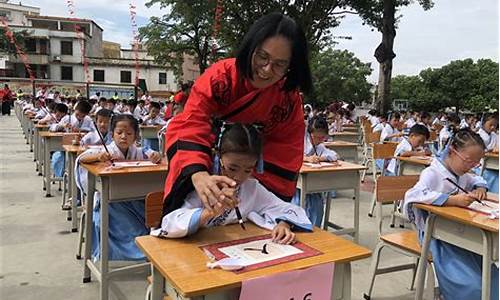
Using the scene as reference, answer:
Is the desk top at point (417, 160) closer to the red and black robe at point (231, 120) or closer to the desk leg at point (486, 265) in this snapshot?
the desk leg at point (486, 265)

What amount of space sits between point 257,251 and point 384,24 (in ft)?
41.2

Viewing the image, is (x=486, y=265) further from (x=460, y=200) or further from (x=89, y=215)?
(x=89, y=215)

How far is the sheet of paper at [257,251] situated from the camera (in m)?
1.27

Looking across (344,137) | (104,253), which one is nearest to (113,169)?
(104,253)

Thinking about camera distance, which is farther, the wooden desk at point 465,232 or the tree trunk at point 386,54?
the tree trunk at point 386,54

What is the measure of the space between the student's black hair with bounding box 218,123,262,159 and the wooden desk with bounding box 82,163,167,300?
51.4 inches

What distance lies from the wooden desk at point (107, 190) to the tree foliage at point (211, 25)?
647 centimetres

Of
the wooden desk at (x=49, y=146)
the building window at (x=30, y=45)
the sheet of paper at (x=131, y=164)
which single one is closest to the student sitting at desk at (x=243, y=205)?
the sheet of paper at (x=131, y=164)

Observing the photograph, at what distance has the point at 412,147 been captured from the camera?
496cm

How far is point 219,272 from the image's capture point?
117 centimetres

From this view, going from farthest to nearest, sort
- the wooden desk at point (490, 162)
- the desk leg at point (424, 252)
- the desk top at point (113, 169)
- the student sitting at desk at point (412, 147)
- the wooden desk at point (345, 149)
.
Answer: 1. the wooden desk at point (345, 149)
2. the wooden desk at point (490, 162)
3. the student sitting at desk at point (412, 147)
4. the desk top at point (113, 169)
5. the desk leg at point (424, 252)

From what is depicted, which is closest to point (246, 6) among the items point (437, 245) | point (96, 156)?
point (96, 156)

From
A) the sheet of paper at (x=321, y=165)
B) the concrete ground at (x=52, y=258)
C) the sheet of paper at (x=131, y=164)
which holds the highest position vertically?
the sheet of paper at (x=131, y=164)

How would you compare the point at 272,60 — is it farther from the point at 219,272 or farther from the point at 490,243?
the point at 490,243
